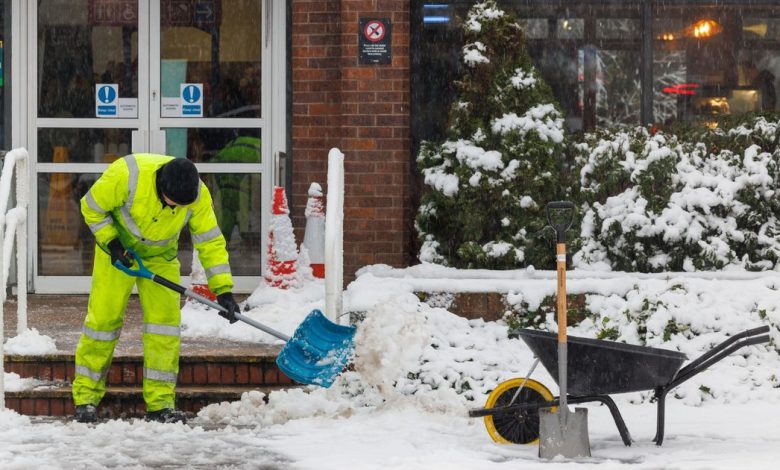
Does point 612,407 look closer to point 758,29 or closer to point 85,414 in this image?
point 85,414

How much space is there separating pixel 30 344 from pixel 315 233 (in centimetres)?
286

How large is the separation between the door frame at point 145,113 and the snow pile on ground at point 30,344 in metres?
3.15

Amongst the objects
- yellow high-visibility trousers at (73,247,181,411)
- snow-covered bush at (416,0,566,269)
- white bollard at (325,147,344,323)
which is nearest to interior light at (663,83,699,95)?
snow-covered bush at (416,0,566,269)

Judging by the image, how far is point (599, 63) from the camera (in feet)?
39.0

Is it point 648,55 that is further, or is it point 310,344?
point 648,55

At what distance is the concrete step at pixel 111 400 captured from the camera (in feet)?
26.6

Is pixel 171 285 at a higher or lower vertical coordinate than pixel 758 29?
lower

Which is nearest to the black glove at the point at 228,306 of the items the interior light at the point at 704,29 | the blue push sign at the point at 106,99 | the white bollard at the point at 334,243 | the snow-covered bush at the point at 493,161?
the white bollard at the point at 334,243

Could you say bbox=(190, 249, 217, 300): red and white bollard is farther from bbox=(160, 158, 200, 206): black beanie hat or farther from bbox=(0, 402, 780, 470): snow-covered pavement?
bbox=(160, 158, 200, 206): black beanie hat

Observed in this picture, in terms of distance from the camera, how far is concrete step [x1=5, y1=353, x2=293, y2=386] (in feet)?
27.6

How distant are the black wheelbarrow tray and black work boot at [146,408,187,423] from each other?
74.9 inches

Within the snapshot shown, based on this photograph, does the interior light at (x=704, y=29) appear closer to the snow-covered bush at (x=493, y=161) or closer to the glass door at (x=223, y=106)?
the snow-covered bush at (x=493, y=161)

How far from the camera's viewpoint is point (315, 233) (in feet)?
35.1

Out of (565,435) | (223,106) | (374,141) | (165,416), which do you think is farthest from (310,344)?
(223,106)
